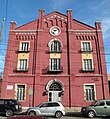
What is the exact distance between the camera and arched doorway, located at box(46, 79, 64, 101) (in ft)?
76.5

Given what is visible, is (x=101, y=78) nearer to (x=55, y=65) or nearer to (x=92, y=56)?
(x=92, y=56)

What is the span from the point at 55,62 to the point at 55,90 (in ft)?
14.0

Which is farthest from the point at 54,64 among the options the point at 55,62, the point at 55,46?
the point at 55,46

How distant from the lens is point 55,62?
2477 centimetres

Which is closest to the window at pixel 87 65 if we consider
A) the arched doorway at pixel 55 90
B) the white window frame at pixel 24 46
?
the arched doorway at pixel 55 90

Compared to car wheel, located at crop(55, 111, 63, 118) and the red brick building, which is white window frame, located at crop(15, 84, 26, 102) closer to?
the red brick building

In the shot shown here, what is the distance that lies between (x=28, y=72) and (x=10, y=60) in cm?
348

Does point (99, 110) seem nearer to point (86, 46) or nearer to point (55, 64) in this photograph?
point (55, 64)

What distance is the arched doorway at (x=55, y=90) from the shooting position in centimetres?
2331

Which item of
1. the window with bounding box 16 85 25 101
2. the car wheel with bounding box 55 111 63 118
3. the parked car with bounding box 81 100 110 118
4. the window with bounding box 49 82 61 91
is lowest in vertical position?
the car wheel with bounding box 55 111 63 118

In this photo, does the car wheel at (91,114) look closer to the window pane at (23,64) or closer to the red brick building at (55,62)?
the red brick building at (55,62)

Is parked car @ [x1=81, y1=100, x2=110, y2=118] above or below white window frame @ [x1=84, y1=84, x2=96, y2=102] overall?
below

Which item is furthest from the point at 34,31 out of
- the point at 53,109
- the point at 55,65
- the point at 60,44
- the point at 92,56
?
the point at 53,109

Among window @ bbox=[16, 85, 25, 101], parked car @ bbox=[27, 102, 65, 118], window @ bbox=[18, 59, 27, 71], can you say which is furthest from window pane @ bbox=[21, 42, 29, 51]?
parked car @ bbox=[27, 102, 65, 118]
